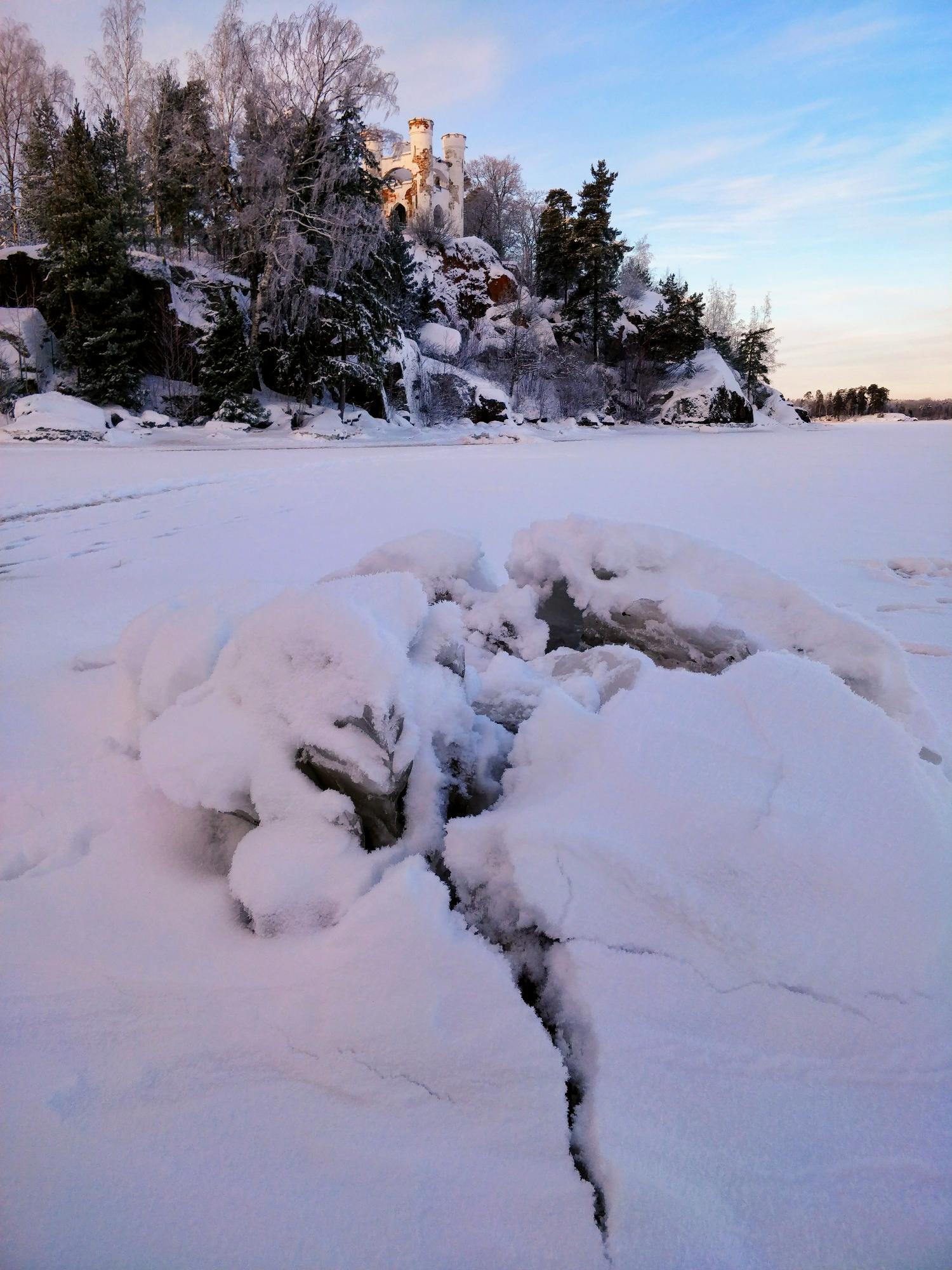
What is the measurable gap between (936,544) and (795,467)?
6764 mm

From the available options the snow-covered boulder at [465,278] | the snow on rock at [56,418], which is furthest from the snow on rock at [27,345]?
the snow-covered boulder at [465,278]

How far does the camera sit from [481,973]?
36.4 inches

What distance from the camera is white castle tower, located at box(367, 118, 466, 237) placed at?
31.2 meters

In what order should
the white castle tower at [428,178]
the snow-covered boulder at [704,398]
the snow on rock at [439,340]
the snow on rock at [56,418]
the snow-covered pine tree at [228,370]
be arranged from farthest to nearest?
the white castle tower at [428,178], the snow-covered boulder at [704,398], the snow on rock at [439,340], the snow-covered pine tree at [228,370], the snow on rock at [56,418]

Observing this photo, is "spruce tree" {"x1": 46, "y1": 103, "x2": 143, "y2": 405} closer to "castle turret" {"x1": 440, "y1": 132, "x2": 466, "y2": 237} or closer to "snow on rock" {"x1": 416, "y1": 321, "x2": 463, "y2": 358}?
"snow on rock" {"x1": 416, "y1": 321, "x2": 463, "y2": 358}

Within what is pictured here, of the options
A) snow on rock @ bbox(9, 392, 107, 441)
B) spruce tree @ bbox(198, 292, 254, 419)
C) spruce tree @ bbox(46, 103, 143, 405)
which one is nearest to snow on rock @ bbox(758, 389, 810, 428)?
spruce tree @ bbox(198, 292, 254, 419)

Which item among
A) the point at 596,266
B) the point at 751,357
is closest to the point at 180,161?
the point at 596,266

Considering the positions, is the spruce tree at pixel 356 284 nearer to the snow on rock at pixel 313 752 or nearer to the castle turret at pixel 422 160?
the castle turret at pixel 422 160

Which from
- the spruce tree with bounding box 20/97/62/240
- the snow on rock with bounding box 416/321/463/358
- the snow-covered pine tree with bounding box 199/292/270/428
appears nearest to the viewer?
the snow-covered pine tree with bounding box 199/292/270/428

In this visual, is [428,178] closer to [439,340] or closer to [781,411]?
[439,340]

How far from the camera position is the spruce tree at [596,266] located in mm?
28500

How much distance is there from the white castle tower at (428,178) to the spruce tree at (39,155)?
1362 centimetres

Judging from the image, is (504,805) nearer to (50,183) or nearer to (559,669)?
(559,669)

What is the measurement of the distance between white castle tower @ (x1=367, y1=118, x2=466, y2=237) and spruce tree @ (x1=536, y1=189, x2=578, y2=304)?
4365 millimetres
